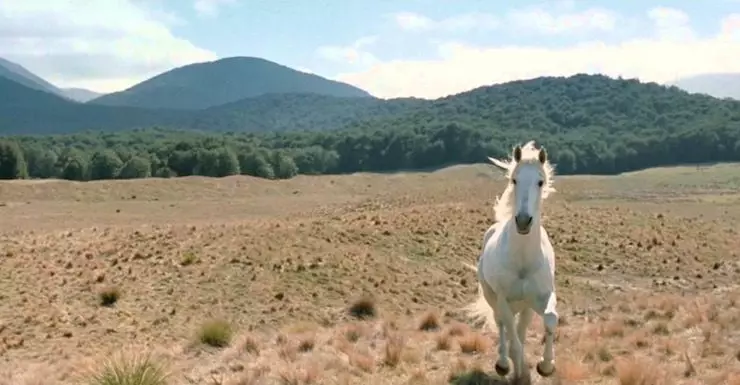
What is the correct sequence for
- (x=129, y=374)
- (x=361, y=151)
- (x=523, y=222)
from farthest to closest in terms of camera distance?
1. (x=361, y=151)
2. (x=129, y=374)
3. (x=523, y=222)

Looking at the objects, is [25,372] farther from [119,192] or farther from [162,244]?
[119,192]

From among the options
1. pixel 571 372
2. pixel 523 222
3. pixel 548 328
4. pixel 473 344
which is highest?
pixel 523 222

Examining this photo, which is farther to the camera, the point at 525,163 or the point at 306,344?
the point at 306,344

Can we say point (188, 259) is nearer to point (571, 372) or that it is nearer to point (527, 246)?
point (527, 246)

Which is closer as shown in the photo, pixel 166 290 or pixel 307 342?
pixel 307 342

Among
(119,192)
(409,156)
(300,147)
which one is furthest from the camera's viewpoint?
(300,147)

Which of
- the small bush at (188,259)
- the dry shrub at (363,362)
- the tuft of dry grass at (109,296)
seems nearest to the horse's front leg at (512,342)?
the dry shrub at (363,362)

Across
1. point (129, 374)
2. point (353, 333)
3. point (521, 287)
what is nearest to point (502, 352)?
point (521, 287)

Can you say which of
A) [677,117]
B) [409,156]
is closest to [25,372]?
[409,156]

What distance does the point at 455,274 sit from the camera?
26.2 m

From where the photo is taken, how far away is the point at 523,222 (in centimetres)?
820

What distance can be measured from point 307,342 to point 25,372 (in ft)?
14.1

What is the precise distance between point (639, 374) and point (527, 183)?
2.48m

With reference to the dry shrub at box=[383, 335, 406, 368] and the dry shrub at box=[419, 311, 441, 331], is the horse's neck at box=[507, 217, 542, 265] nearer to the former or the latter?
the dry shrub at box=[383, 335, 406, 368]
